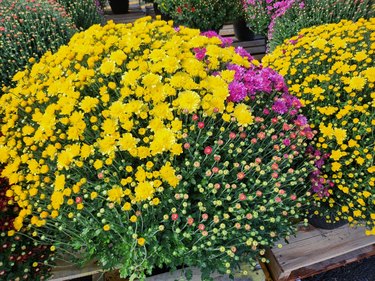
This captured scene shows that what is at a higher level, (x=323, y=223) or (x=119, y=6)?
(x=119, y=6)

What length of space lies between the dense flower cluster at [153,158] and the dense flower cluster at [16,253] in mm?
116

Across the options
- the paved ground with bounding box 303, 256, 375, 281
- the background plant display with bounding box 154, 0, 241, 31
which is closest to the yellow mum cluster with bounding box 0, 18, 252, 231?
the paved ground with bounding box 303, 256, 375, 281

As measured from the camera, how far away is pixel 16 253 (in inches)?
62.5

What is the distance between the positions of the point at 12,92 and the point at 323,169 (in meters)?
1.93

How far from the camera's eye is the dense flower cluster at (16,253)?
1.53 metres

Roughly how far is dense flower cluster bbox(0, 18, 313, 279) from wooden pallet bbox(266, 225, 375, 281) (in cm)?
25

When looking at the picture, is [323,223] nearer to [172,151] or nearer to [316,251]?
[316,251]

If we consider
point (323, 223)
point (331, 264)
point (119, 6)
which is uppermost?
point (119, 6)

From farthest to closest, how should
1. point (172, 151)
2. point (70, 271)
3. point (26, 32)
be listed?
point (26, 32)
point (70, 271)
point (172, 151)

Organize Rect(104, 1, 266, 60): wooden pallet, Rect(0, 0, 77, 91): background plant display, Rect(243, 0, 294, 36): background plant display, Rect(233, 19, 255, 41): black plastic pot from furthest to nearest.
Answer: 1. Rect(233, 19, 255, 41): black plastic pot
2. Rect(104, 1, 266, 60): wooden pallet
3. Rect(243, 0, 294, 36): background plant display
4. Rect(0, 0, 77, 91): background plant display

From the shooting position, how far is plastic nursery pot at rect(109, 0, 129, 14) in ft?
20.5

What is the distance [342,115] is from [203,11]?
2.89m

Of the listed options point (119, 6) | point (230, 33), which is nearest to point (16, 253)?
point (230, 33)

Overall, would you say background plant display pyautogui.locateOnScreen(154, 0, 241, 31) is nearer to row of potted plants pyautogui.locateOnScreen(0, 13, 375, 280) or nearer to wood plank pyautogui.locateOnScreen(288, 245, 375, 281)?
row of potted plants pyautogui.locateOnScreen(0, 13, 375, 280)
